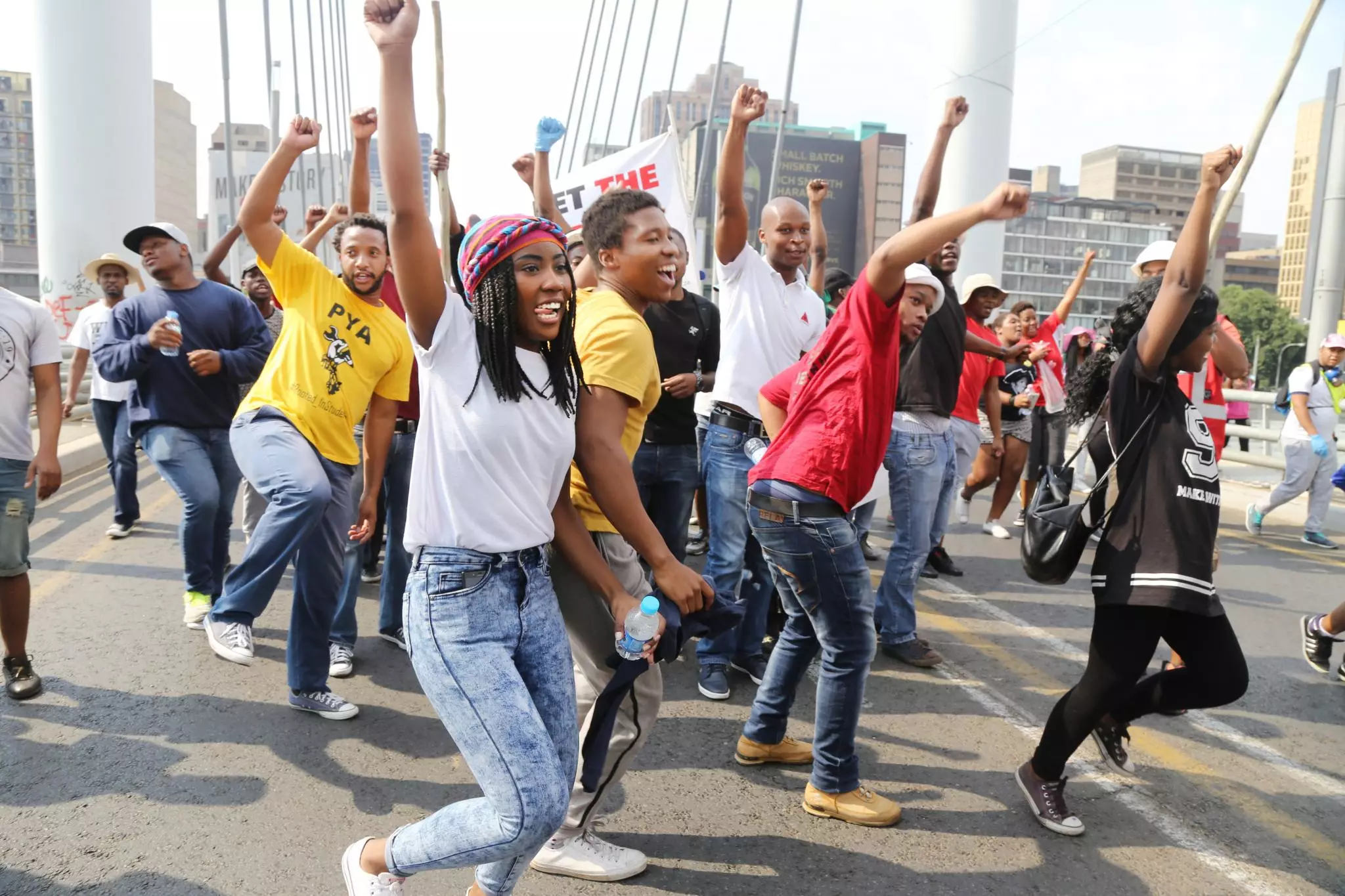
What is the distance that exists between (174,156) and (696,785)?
154 meters

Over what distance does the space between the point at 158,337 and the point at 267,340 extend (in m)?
0.73

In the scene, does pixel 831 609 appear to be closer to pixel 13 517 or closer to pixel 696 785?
pixel 696 785

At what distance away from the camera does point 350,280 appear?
4340mm

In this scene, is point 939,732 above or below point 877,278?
below

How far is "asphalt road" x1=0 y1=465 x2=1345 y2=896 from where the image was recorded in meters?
2.98

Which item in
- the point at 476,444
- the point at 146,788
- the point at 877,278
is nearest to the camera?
the point at 476,444

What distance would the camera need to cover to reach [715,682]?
4.53 meters

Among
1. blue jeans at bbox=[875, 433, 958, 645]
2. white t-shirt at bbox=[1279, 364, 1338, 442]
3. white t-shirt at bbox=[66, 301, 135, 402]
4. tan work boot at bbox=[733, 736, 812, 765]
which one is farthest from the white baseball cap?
white t-shirt at bbox=[66, 301, 135, 402]

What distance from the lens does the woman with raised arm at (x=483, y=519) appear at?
2.25m

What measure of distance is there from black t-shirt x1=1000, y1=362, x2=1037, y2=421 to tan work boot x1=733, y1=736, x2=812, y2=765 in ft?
12.5

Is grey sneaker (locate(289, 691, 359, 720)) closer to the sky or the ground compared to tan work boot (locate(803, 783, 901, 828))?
closer to the ground

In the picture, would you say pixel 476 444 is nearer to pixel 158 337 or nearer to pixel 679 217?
pixel 158 337

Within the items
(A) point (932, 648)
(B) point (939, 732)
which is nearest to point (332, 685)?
(B) point (939, 732)

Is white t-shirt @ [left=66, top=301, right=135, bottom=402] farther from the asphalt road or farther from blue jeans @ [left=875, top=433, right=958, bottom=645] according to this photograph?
blue jeans @ [left=875, top=433, right=958, bottom=645]
